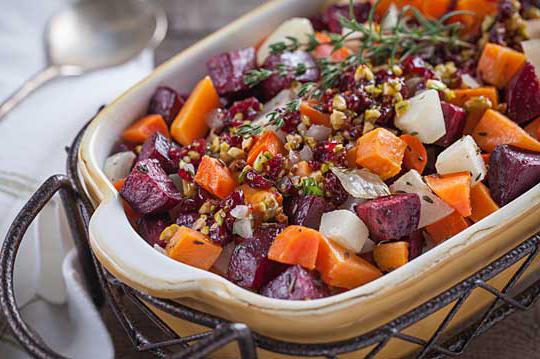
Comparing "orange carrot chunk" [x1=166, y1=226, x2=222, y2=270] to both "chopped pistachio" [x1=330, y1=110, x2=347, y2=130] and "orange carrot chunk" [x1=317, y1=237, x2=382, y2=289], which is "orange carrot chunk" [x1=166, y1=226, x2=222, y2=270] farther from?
"chopped pistachio" [x1=330, y1=110, x2=347, y2=130]

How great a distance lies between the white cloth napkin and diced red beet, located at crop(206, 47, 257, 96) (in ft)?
1.88

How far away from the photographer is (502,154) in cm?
175

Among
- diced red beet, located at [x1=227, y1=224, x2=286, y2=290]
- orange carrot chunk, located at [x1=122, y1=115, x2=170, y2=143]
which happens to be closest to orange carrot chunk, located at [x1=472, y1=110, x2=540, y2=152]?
diced red beet, located at [x1=227, y1=224, x2=286, y2=290]

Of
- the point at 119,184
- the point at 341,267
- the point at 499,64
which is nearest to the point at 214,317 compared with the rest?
the point at 341,267

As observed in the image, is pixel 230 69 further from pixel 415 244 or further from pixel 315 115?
pixel 415 244

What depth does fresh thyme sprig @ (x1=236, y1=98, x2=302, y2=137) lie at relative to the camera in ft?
6.01

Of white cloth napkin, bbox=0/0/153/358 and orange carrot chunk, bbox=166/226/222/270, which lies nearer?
orange carrot chunk, bbox=166/226/222/270

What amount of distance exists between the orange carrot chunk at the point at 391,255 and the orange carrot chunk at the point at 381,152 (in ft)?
0.59

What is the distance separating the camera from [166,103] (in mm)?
2086

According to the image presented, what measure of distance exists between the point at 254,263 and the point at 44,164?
1.14 m

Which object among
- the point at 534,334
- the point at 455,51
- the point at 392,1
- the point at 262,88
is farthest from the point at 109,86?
the point at 534,334

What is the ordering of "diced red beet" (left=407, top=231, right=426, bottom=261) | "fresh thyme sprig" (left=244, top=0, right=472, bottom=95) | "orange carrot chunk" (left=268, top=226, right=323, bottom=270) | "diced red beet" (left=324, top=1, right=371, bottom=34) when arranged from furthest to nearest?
"diced red beet" (left=324, top=1, right=371, bottom=34) → "fresh thyme sprig" (left=244, top=0, right=472, bottom=95) → "diced red beet" (left=407, top=231, right=426, bottom=261) → "orange carrot chunk" (left=268, top=226, right=323, bottom=270)

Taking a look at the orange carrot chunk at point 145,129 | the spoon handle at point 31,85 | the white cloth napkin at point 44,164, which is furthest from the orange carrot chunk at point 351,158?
the spoon handle at point 31,85

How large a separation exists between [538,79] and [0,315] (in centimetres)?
154
